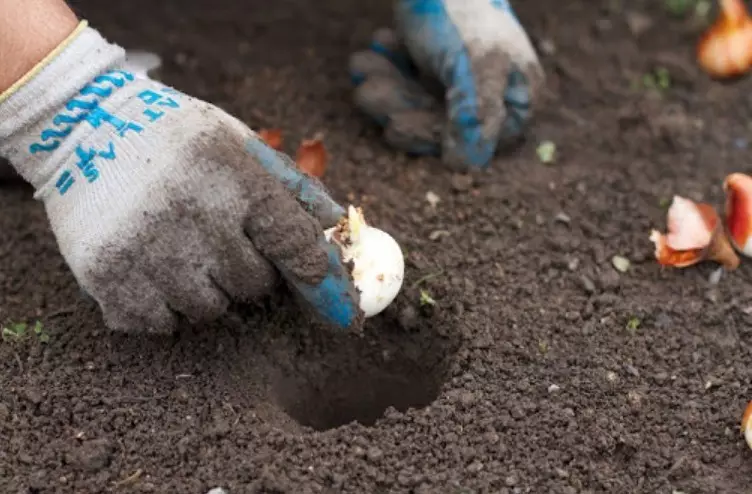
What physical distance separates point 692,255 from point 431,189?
1.90 feet

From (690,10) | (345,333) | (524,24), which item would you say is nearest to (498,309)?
(345,333)

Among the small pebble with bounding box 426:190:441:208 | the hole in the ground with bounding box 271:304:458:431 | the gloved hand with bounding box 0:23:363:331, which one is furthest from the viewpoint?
the small pebble with bounding box 426:190:441:208

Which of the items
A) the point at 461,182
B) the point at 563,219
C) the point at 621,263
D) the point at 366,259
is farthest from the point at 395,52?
the point at 366,259

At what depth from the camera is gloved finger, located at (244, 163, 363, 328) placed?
1.55 m

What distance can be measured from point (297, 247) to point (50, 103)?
19.2 inches

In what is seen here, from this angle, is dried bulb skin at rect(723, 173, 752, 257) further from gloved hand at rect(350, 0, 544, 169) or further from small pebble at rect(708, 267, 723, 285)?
gloved hand at rect(350, 0, 544, 169)

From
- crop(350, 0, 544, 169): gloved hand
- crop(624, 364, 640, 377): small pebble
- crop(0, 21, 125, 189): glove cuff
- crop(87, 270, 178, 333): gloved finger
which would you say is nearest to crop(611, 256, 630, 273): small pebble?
crop(624, 364, 640, 377): small pebble

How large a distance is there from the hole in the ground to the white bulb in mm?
237

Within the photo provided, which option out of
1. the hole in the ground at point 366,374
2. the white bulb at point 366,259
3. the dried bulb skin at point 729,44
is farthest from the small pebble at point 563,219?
the dried bulb skin at point 729,44

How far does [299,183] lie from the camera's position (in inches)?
63.8

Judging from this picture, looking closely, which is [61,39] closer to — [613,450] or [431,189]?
[431,189]

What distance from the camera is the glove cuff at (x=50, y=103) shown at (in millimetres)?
1580

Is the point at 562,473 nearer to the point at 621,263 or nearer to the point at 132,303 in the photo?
the point at 621,263

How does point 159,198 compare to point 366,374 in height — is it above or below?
above
